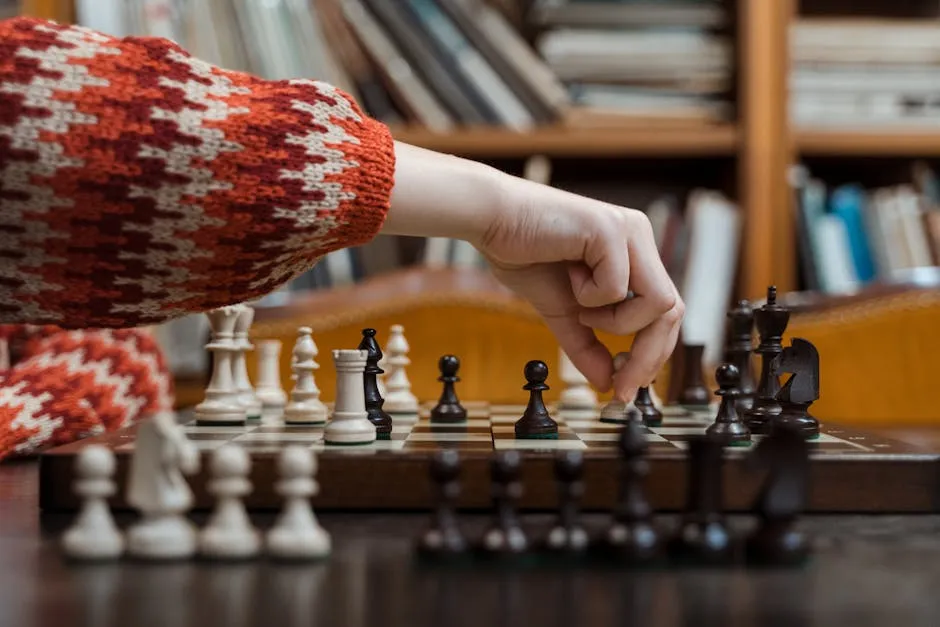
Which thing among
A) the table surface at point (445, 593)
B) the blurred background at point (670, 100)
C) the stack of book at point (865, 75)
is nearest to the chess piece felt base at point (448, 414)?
the table surface at point (445, 593)

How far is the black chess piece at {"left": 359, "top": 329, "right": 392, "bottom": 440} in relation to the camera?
1.10 meters

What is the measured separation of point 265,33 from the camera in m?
2.39

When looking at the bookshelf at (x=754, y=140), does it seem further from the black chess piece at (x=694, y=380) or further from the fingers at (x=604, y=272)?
the fingers at (x=604, y=272)

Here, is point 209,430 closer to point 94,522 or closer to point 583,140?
point 94,522

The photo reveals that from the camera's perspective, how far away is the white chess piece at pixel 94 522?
27.4 inches

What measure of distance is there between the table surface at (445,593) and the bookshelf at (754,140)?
1.73m

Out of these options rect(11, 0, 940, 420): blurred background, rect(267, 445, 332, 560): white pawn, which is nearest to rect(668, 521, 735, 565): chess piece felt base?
rect(267, 445, 332, 560): white pawn

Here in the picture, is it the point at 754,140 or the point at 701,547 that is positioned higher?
the point at 754,140

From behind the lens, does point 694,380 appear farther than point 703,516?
Yes

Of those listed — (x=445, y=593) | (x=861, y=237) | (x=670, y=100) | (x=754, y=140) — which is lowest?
(x=445, y=593)

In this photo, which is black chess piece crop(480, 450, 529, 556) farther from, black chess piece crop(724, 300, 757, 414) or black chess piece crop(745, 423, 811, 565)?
black chess piece crop(724, 300, 757, 414)

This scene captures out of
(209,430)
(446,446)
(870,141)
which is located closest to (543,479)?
(446,446)

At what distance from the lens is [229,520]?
2.32ft

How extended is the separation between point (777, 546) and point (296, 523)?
338 mm
